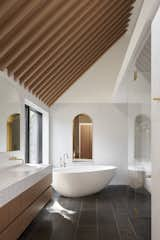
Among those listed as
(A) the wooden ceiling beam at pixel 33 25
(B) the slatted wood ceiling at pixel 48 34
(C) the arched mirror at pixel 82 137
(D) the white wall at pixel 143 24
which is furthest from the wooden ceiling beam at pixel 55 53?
(C) the arched mirror at pixel 82 137

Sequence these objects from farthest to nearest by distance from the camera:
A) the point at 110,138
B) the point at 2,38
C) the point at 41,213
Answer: the point at 110,138 < the point at 41,213 < the point at 2,38

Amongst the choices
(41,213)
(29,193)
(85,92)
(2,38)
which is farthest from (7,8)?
(85,92)

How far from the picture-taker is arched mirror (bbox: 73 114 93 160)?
7.32 meters

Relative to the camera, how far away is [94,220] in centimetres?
420

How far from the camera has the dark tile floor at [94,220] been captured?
10.8ft

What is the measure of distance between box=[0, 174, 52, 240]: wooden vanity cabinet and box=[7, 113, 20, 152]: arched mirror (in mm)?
635

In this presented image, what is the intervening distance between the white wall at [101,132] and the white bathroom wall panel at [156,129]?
15.7ft

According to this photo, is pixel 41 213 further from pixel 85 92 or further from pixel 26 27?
pixel 85 92

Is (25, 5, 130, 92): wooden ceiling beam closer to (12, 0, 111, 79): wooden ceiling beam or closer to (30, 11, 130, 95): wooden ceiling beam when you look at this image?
(30, 11, 130, 95): wooden ceiling beam

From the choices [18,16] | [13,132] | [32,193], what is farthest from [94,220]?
[18,16]

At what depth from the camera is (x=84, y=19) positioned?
13.2ft

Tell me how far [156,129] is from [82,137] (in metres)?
5.11

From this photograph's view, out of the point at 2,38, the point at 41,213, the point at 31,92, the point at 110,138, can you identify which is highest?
the point at 2,38

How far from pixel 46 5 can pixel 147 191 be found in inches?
84.4
